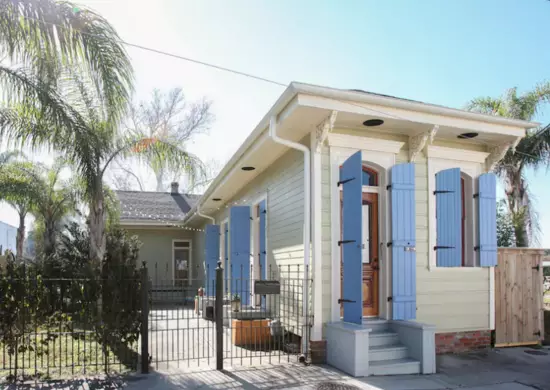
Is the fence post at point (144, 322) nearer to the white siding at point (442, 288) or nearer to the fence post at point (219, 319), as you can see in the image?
the fence post at point (219, 319)

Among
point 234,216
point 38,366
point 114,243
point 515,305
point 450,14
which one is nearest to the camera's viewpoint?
point 38,366

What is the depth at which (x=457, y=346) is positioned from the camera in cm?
763

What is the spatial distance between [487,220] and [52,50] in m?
6.98

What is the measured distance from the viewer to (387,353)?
21.1 ft

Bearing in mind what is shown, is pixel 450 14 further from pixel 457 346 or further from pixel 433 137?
pixel 457 346

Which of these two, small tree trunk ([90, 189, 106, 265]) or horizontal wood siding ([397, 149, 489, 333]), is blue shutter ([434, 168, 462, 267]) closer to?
horizontal wood siding ([397, 149, 489, 333])

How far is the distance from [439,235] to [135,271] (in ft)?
15.0

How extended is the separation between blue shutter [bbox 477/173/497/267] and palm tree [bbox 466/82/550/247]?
14.6ft

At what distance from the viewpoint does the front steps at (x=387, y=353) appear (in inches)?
243

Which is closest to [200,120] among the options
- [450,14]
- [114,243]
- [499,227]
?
[114,243]

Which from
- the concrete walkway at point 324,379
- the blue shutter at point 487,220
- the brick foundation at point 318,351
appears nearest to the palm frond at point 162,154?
the concrete walkway at point 324,379

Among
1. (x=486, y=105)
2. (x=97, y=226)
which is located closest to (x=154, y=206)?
(x=97, y=226)

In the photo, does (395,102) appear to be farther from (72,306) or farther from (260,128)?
(72,306)

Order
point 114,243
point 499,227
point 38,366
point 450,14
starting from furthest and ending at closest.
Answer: point 499,227 → point 114,243 → point 450,14 → point 38,366
